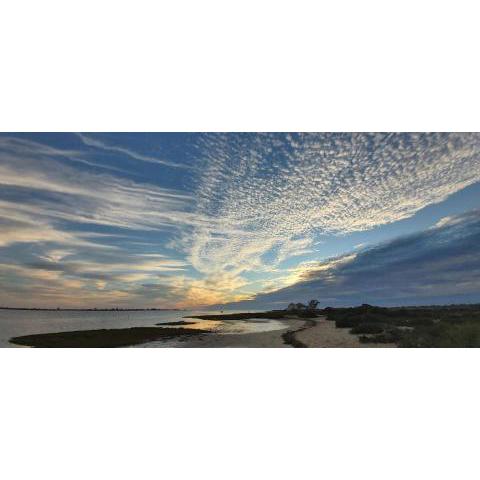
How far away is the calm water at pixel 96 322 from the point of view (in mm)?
6781

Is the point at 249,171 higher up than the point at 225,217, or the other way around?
the point at 249,171

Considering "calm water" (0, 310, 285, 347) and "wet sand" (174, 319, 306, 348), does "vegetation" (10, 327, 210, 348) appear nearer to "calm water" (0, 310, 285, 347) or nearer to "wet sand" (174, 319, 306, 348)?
"calm water" (0, 310, 285, 347)

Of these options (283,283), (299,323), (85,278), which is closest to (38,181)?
(85,278)

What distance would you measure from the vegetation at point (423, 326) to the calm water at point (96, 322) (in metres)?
1.49

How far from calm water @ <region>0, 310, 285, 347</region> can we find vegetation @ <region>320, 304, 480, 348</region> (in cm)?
149

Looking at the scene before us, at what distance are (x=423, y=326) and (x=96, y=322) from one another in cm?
555

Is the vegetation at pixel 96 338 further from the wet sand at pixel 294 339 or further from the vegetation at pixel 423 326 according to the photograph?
the vegetation at pixel 423 326

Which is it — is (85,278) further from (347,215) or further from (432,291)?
(432,291)

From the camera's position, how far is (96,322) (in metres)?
7.05

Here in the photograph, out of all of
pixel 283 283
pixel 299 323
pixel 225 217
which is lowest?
pixel 299 323

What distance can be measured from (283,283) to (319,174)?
80.3 inches

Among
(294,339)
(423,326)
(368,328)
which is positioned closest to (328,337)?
(294,339)

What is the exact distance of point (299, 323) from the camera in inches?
283

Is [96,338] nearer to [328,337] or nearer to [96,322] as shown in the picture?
[96,322]
